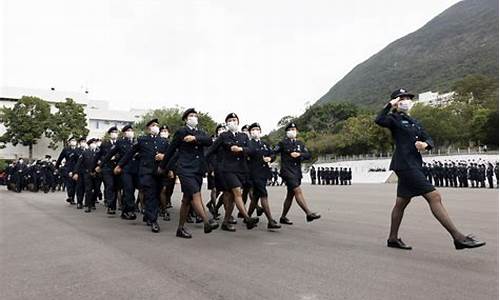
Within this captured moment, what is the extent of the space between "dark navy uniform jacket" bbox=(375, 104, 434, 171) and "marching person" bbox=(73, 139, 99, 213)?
8.49 m

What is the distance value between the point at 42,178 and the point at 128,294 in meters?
21.7

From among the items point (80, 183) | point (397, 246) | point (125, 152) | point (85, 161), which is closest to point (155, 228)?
point (125, 152)

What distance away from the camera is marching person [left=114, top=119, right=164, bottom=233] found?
869 centimetres

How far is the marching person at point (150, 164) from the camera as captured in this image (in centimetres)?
869

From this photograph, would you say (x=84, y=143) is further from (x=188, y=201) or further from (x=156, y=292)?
(x=156, y=292)

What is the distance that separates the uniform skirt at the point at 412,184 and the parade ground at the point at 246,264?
0.76 m

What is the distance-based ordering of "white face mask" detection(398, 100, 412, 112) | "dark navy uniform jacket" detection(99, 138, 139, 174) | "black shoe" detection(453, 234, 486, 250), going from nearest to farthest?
"black shoe" detection(453, 234, 486, 250) → "white face mask" detection(398, 100, 412, 112) → "dark navy uniform jacket" detection(99, 138, 139, 174)

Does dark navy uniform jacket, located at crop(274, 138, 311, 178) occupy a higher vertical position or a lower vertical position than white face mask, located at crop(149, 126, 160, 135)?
lower

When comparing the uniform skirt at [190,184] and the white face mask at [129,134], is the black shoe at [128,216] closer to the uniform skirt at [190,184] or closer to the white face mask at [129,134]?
the white face mask at [129,134]

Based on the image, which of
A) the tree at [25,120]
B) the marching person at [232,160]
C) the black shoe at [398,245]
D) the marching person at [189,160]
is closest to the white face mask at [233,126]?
the marching person at [232,160]

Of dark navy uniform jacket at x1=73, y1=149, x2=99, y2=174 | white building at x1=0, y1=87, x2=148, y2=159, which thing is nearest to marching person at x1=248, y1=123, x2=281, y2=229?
dark navy uniform jacket at x1=73, y1=149, x2=99, y2=174

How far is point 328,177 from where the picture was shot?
3950 cm

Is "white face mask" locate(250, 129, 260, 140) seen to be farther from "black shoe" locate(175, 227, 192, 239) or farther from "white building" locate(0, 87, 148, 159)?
"white building" locate(0, 87, 148, 159)

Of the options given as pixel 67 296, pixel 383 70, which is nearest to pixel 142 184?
pixel 67 296
